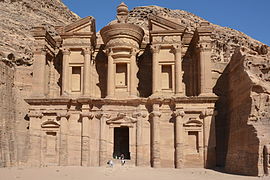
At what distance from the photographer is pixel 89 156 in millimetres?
23344

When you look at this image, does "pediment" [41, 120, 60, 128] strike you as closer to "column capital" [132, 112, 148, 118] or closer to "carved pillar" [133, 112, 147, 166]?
"column capital" [132, 112, 148, 118]

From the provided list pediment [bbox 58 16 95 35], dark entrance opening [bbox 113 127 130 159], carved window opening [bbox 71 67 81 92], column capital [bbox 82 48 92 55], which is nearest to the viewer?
column capital [bbox 82 48 92 55]

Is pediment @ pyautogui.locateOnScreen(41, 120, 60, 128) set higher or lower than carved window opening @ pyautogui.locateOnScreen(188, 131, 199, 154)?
higher

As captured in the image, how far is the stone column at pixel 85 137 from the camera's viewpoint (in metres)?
23.1

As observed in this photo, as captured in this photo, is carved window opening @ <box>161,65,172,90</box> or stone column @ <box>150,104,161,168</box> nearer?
stone column @ <box>150,104,161,168</box>

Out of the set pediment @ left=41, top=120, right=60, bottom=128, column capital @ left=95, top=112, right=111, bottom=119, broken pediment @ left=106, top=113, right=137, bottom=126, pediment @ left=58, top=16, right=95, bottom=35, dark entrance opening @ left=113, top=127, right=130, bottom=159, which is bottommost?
dark entrance opening @ left=113, top=127, right=130, bottom=159

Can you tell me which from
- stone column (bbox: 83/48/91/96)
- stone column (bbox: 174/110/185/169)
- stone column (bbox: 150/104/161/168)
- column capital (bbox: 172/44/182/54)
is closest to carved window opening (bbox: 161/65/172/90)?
column capital (bbox: 172/44/182/54)

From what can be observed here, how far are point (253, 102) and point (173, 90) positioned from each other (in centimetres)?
743

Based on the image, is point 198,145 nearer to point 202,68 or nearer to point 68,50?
point 202,68

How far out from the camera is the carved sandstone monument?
75.2 feet

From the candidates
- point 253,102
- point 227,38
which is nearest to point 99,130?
point 253,102

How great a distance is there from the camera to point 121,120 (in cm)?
2386

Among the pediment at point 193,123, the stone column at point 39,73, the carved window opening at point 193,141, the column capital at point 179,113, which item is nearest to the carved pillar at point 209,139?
the pediment at point 193,123

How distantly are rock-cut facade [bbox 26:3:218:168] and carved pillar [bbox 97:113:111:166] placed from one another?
68 mm
